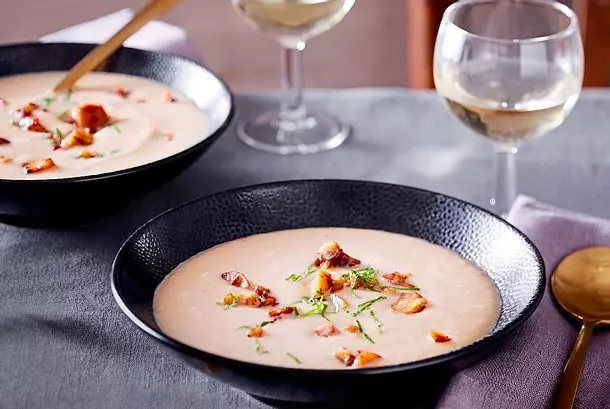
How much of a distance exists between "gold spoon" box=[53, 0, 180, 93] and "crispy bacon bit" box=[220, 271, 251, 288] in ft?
2.02

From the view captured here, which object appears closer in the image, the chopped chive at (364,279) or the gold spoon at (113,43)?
the chopped chive at (364,279)

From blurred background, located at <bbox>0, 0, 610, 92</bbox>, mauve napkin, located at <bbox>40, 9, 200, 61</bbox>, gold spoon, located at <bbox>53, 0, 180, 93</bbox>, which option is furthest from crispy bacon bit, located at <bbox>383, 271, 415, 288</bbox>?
blurred background, located at <bbox>0, 0, 610, 92</bbox>

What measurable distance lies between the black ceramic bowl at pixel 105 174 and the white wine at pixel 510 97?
13.0 inches

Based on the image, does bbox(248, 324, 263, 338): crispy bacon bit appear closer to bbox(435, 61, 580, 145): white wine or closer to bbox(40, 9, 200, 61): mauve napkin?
bbox(435, 61, 580, 145): white wine

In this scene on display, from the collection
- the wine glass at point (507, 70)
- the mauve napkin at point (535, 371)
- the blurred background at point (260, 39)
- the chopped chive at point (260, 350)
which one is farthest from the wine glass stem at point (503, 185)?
the blurred background at point (260, 39)

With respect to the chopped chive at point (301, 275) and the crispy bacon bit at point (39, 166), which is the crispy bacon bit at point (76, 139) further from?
the chopped chive at point (301, 275)

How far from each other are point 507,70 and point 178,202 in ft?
1.66

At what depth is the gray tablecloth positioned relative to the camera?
1146 mm

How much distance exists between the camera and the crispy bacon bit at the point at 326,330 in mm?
1065

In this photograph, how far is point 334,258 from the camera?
1.22 meters

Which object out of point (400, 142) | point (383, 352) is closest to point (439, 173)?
point (400, 142)

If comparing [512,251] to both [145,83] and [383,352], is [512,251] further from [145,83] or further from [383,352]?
[145,83]

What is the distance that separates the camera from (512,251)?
123 centimetres

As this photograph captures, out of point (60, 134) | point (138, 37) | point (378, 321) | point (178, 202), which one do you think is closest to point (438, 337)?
point (378, 321)
